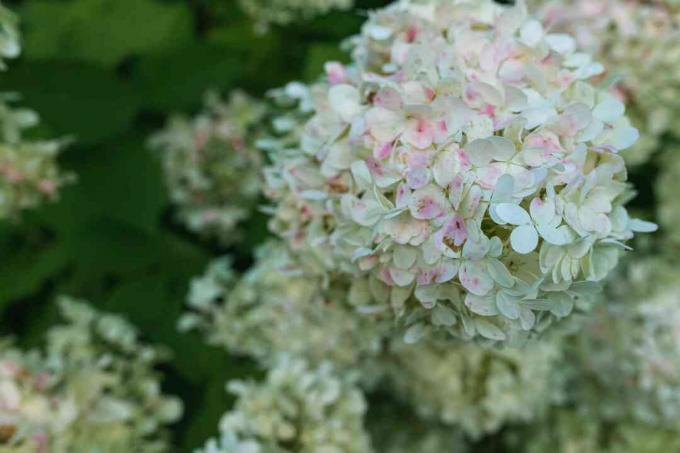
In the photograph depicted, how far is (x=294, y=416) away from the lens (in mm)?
1148

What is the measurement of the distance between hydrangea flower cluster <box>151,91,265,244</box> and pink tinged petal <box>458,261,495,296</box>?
957 mm

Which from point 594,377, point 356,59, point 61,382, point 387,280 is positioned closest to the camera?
point 387,280

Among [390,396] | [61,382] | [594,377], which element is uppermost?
[61,382]

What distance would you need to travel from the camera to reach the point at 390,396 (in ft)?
5.45

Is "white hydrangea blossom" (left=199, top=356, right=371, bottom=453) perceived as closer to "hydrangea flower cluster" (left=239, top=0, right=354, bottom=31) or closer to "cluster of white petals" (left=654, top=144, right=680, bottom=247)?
"hydrangea flower cluster" (left=239, top=0, right=354, bottom=31)

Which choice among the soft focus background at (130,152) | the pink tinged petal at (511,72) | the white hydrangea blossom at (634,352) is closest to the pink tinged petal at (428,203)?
the pink tinged petal at (511,72)

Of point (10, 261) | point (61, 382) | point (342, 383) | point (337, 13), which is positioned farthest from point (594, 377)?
point (10, 261)

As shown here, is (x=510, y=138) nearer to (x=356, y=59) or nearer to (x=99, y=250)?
(x=356, y=59)

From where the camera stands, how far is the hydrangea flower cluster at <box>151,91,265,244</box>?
5.55 feet

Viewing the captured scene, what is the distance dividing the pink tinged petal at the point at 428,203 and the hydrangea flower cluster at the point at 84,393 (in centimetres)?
58

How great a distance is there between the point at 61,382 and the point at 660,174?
130 centimetres

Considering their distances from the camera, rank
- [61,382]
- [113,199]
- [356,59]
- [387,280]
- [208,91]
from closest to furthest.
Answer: [387,280]
[356,59]
[61,382]
[113,199]
[208,91]

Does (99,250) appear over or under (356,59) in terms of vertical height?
under

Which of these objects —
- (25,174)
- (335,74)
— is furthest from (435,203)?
(25,174)
